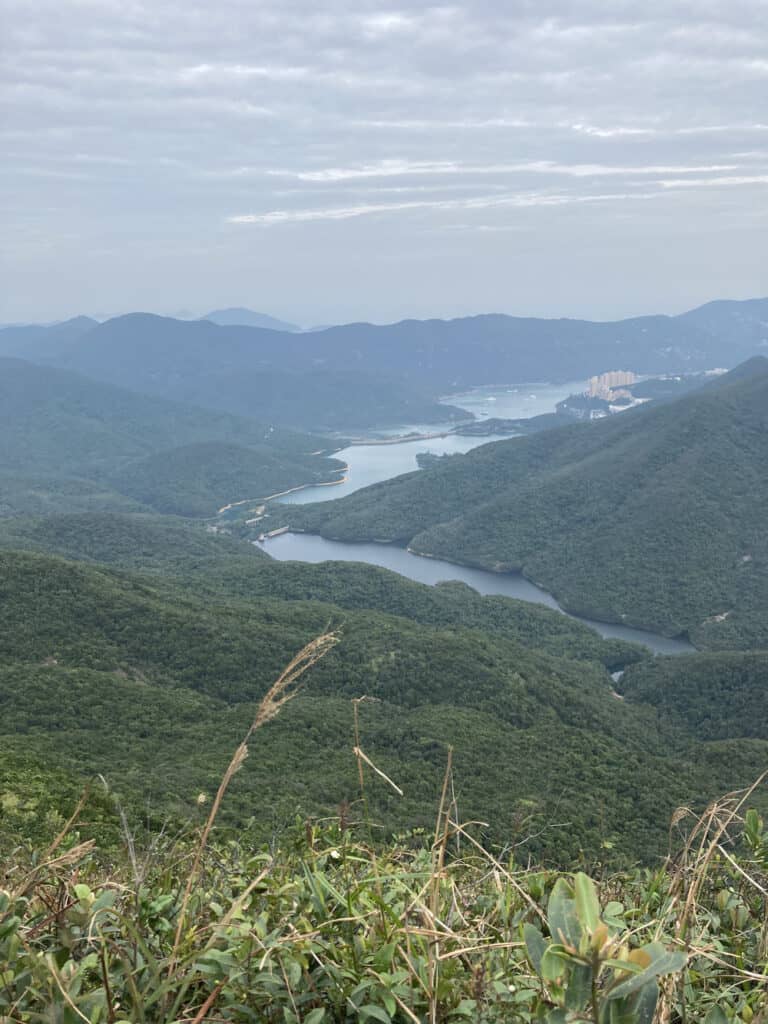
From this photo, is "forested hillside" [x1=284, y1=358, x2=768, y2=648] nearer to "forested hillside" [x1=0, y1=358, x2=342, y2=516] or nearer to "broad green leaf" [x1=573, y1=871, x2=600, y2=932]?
"forested hillside" [x1=0, y1=358, x2=342, y2=516]

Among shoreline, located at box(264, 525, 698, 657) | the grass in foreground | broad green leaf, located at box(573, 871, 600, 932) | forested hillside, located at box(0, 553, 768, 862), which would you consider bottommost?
shoreline, located at box(264, 525, 698, 657)

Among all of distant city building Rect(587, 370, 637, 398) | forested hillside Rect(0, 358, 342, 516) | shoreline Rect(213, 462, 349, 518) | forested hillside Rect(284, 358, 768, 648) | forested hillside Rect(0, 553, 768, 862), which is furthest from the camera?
distant city building Rect(587, 370, 637, 398)

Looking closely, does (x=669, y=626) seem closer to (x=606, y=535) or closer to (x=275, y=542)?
(x=606, y=535)

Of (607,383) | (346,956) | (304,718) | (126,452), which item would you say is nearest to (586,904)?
(346,956)

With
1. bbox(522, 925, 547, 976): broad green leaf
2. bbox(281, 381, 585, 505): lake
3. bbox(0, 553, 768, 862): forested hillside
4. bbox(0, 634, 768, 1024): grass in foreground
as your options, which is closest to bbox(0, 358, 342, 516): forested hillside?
bbox(281, 381, 585, 505): lake

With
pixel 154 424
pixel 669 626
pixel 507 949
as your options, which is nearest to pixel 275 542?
pixel 669 626

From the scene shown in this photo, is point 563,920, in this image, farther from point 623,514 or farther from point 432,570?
point 432,570
